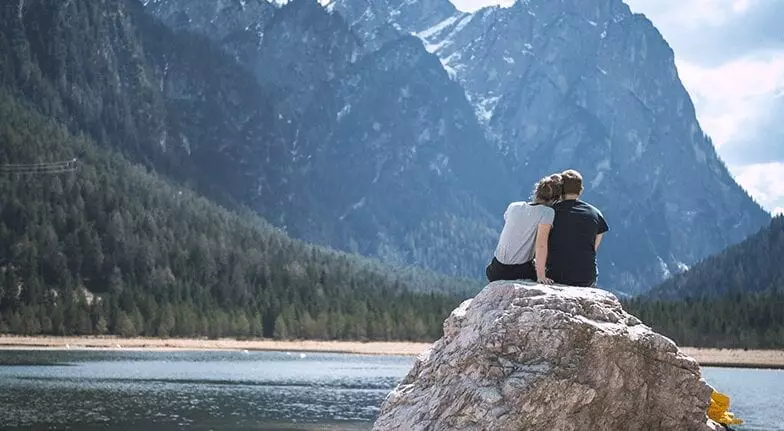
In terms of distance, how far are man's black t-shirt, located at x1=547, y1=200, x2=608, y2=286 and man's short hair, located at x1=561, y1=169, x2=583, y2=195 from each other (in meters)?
0.13

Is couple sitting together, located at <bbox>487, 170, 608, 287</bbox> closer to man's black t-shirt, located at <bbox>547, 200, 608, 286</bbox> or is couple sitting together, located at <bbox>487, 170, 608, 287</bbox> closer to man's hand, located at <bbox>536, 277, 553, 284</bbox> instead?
man's black t-shirt, located at <bbox>547, 200, 608, 286</bbox>

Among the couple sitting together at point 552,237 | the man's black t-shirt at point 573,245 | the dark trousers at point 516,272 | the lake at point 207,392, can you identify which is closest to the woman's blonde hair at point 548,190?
the couple sitting together at point 552,237

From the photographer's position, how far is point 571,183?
1351 centimetres

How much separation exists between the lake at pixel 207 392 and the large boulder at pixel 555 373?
41.0m

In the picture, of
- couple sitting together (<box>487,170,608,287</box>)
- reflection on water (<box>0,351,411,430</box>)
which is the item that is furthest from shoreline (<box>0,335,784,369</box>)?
couple sitting together (<box>487,170,608,287</box>)

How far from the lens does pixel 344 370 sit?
113750mm

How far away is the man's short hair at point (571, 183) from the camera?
44.2 ft

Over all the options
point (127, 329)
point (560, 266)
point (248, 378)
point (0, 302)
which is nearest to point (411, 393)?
point (560, 266)

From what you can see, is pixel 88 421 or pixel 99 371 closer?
pixel 88 421

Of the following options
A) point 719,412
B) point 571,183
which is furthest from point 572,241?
point 719,412

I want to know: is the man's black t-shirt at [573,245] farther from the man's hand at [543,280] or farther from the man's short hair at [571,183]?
the man's hand at [543,280]

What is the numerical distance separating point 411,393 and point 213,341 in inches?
6184

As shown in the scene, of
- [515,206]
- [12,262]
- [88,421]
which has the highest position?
[12,262]

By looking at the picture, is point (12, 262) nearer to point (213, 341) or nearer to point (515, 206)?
point (213, 341)
